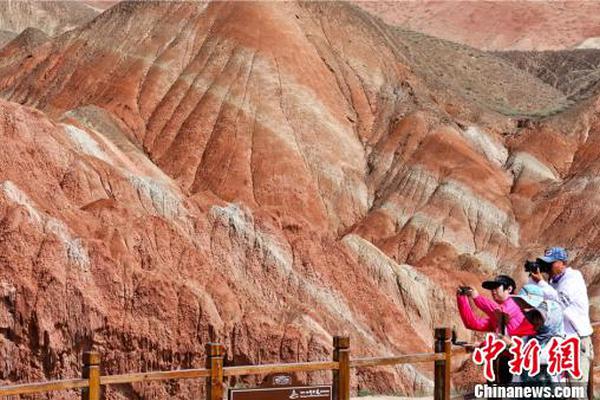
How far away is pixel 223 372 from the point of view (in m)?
15.0

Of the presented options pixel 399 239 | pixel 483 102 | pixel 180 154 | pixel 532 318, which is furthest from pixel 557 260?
pixel 483 102

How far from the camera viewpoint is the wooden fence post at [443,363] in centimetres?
1620

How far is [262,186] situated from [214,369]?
56.1m

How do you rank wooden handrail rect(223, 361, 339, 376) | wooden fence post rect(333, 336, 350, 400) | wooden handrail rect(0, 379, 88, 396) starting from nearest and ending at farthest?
wooden handrail rect(0, 379, 88, 396) < wooden handrail rect(223, 361, 339, 376) < wooden fence post rect(333, 336, 350, 400)

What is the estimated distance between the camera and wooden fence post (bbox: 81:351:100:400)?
1383 centimetres

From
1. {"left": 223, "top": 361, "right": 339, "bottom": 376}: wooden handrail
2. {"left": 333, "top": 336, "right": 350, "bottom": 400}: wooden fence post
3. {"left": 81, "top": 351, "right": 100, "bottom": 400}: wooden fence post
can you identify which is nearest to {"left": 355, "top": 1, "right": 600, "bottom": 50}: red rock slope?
{"left": 333, "top": 336, "right": 350, "bottom": 400}: wooden fence post

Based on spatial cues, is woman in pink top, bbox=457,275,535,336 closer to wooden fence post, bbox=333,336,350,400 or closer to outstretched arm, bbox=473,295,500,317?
outstretched arm, bbox=473,295,500,317

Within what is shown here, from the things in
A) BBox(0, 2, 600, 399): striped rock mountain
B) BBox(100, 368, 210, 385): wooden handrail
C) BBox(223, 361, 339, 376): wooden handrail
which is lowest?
BBox(100, 368, 210, 385): wooden handrail

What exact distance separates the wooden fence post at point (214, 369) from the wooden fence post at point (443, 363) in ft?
9.90

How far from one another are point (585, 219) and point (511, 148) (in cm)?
1208

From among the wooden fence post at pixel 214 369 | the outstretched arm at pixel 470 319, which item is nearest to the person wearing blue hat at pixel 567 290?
the outstretched arm at pixel 470 319

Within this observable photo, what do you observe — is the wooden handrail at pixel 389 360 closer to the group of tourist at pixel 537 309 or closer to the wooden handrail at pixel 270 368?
the wooden handrail at pixel 270 368

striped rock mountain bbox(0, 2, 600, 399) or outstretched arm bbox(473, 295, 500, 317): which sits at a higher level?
striped rock mountain bbox(0, 2, 600, 399)

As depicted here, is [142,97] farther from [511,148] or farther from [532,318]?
[532,318]
